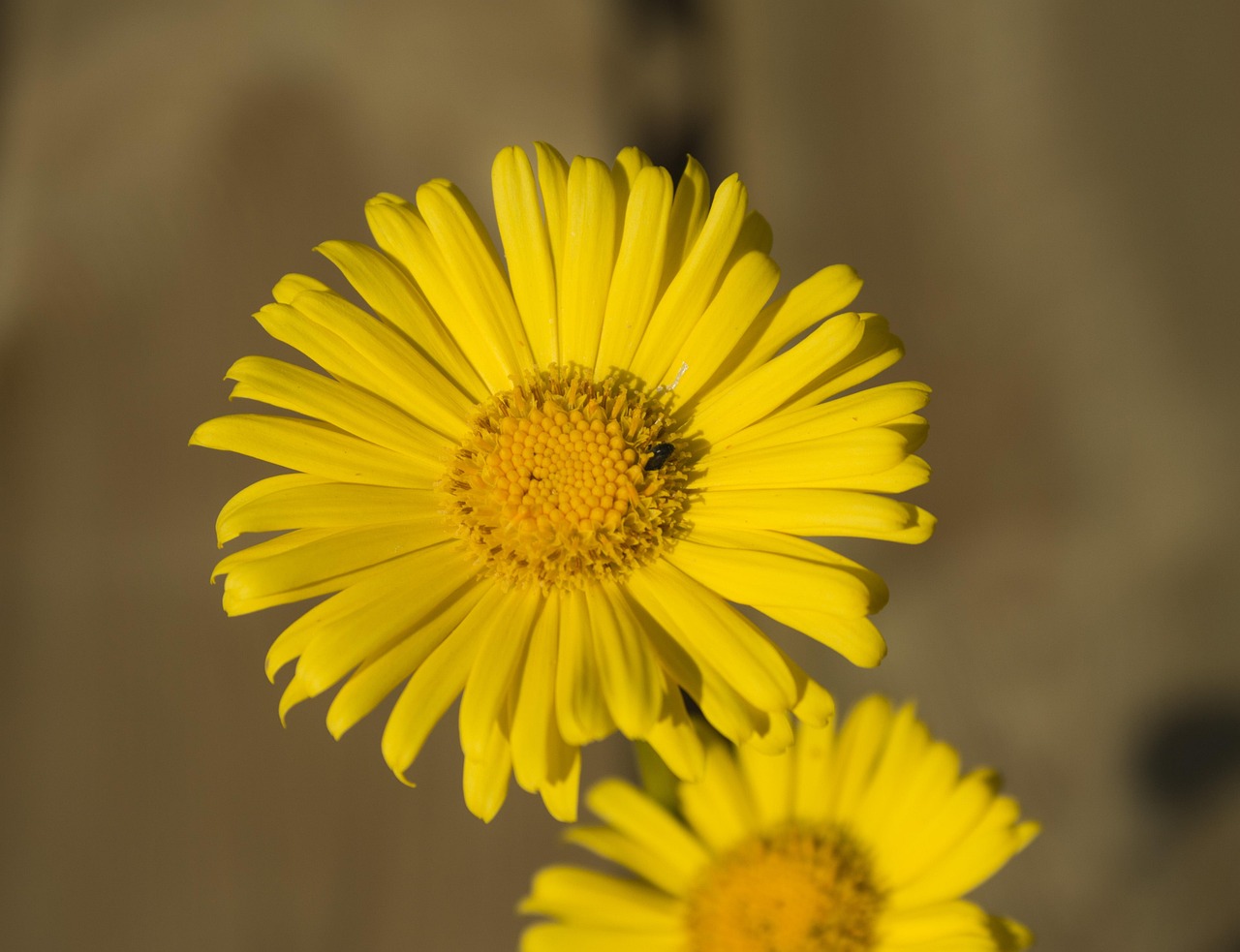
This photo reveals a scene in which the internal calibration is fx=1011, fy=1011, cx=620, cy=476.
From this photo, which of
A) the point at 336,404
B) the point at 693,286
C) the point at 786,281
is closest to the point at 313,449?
the point at 336,404

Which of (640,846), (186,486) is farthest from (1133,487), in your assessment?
(186,486)

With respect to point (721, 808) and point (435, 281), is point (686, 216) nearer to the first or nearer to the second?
point (435, 281)

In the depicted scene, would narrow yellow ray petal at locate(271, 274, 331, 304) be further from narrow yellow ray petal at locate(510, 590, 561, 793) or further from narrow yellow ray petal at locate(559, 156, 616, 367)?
narrow yellow ray petal at locate(510, 590, 561, 793)

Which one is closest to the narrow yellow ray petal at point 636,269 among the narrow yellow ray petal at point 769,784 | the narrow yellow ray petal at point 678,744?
the narrow yellow ray petal at point 678,744

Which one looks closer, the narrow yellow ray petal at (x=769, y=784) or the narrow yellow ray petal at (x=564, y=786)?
the narrow yellow ray petal at (x=564, y=786)

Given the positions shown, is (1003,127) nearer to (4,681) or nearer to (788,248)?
(788,248)

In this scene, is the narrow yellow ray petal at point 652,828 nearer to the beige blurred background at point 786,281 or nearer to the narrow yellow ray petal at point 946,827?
the narrow yellow ray petal at point 946,827
